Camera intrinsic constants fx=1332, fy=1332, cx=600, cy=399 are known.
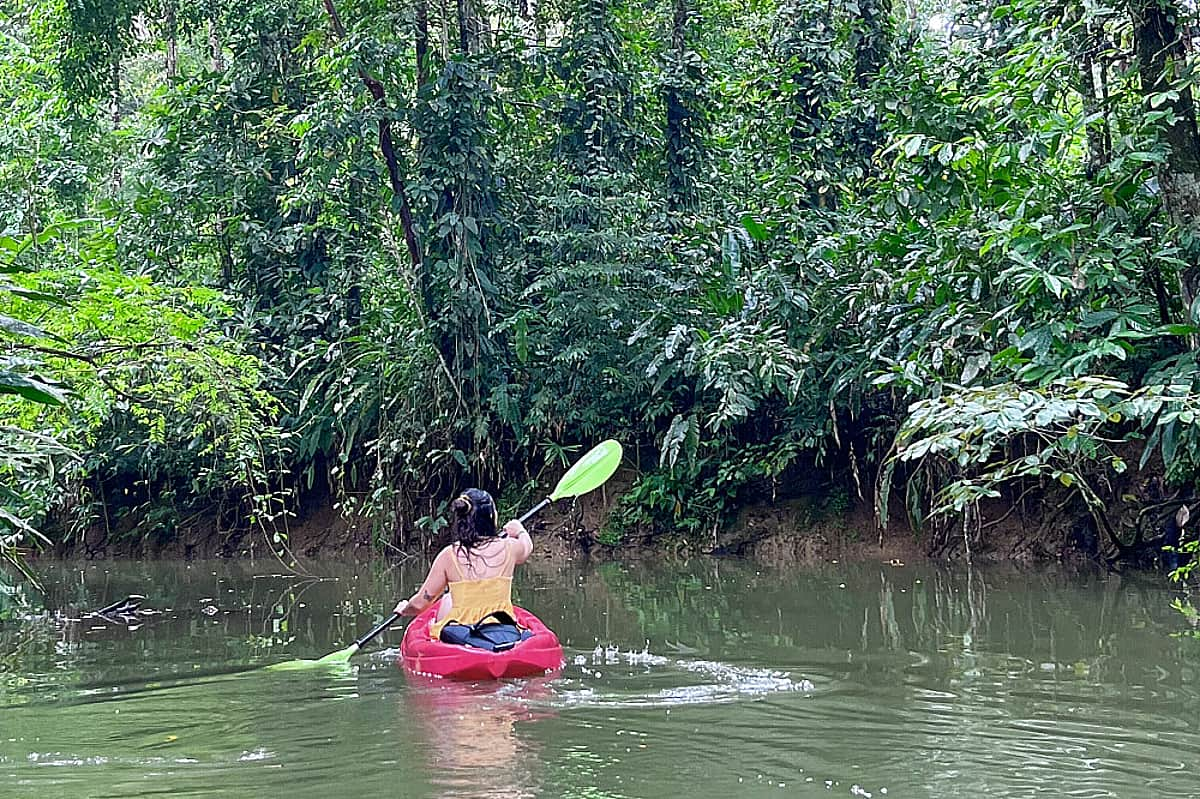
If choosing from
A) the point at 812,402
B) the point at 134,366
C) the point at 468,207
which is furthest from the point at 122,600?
the point at 812,402

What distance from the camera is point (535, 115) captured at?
1377 centimetres

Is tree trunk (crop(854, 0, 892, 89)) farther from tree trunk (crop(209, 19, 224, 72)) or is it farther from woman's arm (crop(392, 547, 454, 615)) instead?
woman's arm (crop(392, 547, 454, 615))

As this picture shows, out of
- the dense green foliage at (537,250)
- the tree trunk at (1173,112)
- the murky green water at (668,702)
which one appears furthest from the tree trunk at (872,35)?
the murky green water at (668,702)

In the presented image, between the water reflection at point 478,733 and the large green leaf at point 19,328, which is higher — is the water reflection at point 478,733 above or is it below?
below

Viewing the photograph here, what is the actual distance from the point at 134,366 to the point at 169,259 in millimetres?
6022

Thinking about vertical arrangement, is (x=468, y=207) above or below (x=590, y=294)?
above

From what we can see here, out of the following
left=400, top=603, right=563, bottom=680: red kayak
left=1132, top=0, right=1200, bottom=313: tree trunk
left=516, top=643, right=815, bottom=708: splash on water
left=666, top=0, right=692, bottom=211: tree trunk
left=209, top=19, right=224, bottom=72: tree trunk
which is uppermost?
left=209, top=19, right=224, bottom=72: tree trunk

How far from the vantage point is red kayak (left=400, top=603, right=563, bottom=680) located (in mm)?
6590

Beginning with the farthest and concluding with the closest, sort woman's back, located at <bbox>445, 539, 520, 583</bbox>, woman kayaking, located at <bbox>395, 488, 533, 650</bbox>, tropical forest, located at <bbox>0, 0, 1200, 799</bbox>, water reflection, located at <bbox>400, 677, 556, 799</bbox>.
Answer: woman's back, located at <bbox>445, 539, 520, 583</bbox> → woman kayaking, located at <bbox>395, 488, 533, 650</bbox> → tropical forest, located at <bbox>0, 0, 1200, 799</bbox> → water reflection, located at <bbox>400, 677, 556, 799</bbox>

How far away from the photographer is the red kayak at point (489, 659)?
659cm

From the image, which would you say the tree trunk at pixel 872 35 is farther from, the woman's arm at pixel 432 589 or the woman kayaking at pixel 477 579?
the woman's arm at pixel 432 589

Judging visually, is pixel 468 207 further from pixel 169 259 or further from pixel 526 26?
pixel 169 259

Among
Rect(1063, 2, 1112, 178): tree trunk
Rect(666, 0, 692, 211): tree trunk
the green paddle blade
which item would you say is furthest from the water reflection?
Rect(666, 0, 692, 211): tree trunk

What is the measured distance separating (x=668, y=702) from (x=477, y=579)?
61.2 inches
